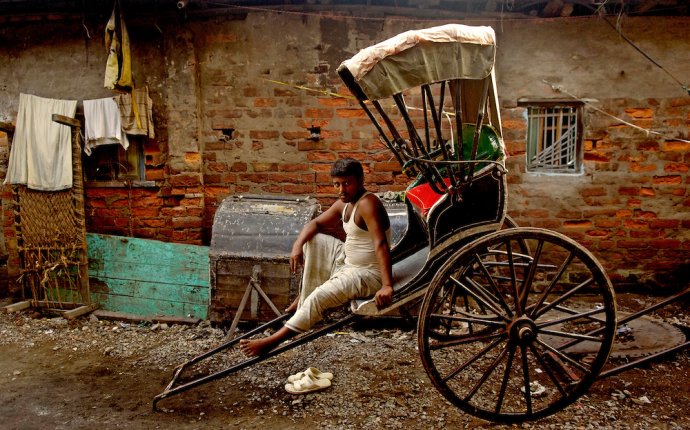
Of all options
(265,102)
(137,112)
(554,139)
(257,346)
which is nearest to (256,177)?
(265,102)

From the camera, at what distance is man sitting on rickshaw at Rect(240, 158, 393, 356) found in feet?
8.64

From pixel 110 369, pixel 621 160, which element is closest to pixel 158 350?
pixel 110 369

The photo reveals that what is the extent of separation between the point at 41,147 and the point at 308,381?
151 inches

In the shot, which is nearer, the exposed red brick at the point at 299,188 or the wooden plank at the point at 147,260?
the wooden plank at the point at 147,260

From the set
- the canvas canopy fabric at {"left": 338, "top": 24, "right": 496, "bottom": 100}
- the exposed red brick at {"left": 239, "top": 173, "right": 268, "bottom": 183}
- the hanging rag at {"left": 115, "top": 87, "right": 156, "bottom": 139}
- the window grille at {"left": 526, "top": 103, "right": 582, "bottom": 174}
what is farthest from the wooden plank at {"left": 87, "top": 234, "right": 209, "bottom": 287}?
the window grille at {"left": 526, "top": 103, "right": 582, "bottom": 174}

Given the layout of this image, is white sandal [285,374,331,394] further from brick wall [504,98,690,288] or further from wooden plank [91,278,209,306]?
brick wall [504,98,690,288]

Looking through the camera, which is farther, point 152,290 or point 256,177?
point 256,177

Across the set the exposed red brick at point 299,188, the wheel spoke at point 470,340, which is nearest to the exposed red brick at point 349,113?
the exposed red brick at point 299,188

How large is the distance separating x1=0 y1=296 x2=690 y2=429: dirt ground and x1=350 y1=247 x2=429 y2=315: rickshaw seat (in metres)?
0.69

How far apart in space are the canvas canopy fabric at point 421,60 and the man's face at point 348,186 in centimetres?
65

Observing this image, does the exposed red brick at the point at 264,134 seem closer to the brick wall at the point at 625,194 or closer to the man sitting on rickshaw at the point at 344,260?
the man sitting on rickshaw at the point at 344,260

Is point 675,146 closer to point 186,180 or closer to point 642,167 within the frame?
point 642,167

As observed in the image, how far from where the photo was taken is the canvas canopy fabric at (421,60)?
215cm

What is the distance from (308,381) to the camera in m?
2.99
